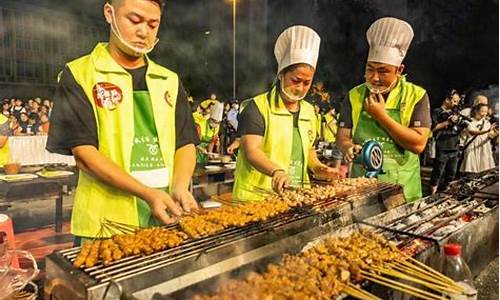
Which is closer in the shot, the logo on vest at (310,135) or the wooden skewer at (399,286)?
the wooden skewer at (399,286)

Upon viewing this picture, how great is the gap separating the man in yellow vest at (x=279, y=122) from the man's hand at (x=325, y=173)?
0.25 m

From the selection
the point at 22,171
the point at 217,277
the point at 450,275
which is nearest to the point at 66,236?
the point at 22,171

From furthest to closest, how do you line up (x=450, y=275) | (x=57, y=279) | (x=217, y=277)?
(x=450, y=275), (x=217, y=277), (x=57, y=279)

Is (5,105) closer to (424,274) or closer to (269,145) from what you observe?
(269,145)

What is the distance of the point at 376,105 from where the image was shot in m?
3.28

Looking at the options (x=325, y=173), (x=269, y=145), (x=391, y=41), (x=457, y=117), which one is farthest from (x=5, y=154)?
(x=457, y=117)

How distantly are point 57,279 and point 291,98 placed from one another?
1.96 m

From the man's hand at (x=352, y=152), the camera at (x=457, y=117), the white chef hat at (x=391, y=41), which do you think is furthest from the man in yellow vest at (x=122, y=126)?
the camera at (x=457, y=117)

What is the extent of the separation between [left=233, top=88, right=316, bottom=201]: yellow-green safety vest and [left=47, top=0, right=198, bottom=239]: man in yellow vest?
0.86 metres

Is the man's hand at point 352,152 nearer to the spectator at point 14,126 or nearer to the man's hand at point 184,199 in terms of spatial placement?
the man's hand at point 184,199

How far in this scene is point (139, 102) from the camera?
2.14 metres

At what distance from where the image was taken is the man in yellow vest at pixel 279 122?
302cm

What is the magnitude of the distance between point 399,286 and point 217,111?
4.90 feet

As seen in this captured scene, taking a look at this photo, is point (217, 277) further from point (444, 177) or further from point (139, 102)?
point (444, 177)
